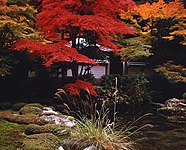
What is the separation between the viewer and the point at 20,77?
12266 mm

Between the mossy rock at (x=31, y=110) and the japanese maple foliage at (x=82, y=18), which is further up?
the japanese maple foliage at (x=82, y=18)

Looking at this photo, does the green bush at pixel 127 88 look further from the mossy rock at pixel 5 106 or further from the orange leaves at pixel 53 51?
the mossy rock at pixel 5 106

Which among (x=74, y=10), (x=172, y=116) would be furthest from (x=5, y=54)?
(x=172, y=116)

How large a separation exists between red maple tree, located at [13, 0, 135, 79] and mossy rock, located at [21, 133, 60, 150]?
337cm

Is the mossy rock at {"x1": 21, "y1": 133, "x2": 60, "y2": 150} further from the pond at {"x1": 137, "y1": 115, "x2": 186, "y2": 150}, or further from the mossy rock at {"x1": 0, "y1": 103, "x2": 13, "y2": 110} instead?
the mossy rock at {"x1": 0, "y1": 103, "x2": 13, "y2": 110}

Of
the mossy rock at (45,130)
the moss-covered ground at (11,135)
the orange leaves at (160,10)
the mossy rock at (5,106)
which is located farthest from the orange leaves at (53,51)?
the orange leaves at (160,10)

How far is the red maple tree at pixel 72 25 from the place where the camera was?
28.9 ft

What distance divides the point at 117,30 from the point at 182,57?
7309 mm

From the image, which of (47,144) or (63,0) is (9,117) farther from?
(63,0)

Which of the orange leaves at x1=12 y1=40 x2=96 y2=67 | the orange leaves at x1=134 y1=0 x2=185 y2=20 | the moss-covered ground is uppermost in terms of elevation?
the orange leaves at x1=134 y1=0 x2=185 y2=20

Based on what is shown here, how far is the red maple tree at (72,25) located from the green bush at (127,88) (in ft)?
8.37

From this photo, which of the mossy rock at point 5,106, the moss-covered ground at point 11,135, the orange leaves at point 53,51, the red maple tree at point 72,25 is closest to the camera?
the moss-covered ground at point 11,135

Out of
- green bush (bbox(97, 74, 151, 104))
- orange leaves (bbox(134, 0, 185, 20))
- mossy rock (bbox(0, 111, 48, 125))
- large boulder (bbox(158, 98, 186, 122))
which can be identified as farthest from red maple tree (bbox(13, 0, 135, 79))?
large boulder (bbox(158, 98, 186, 122))

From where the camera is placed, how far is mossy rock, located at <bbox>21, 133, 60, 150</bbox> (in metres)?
4.91
